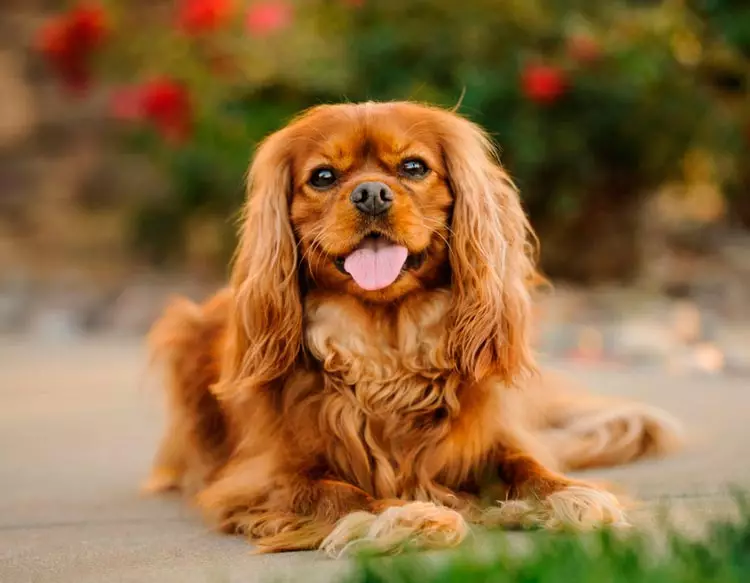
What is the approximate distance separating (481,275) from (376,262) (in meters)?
0.29

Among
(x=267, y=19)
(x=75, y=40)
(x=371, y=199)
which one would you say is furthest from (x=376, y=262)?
(x=75, y=40)

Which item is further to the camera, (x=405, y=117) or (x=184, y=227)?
(x=184, y=227)

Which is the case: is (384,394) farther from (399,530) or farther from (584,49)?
(584,49)

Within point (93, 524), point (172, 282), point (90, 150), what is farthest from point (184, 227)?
point (93, 524)

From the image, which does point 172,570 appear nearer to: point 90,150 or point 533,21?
point 533,21

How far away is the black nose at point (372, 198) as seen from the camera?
106 inches

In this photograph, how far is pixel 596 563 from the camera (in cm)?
200

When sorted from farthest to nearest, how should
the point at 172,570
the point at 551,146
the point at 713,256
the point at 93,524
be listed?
the point at 713,256
the point at 551,146
the point at 93,524
the point at 172,570

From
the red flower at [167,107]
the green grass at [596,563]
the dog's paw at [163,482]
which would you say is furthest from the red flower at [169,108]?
the green grass at [596,563]

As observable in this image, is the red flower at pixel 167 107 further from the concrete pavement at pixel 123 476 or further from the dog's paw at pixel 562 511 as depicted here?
the dog's paw at pixel 562 511

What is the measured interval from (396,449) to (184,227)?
6.16 meters

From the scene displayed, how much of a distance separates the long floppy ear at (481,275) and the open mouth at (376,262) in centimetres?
19

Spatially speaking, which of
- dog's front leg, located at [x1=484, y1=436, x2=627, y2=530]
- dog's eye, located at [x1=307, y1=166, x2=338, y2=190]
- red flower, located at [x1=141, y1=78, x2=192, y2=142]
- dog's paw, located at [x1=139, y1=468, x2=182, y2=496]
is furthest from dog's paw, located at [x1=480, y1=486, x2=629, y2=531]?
red flower, located at [x1=141, y1=78, x2=192, y2=142]

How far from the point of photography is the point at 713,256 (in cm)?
848
